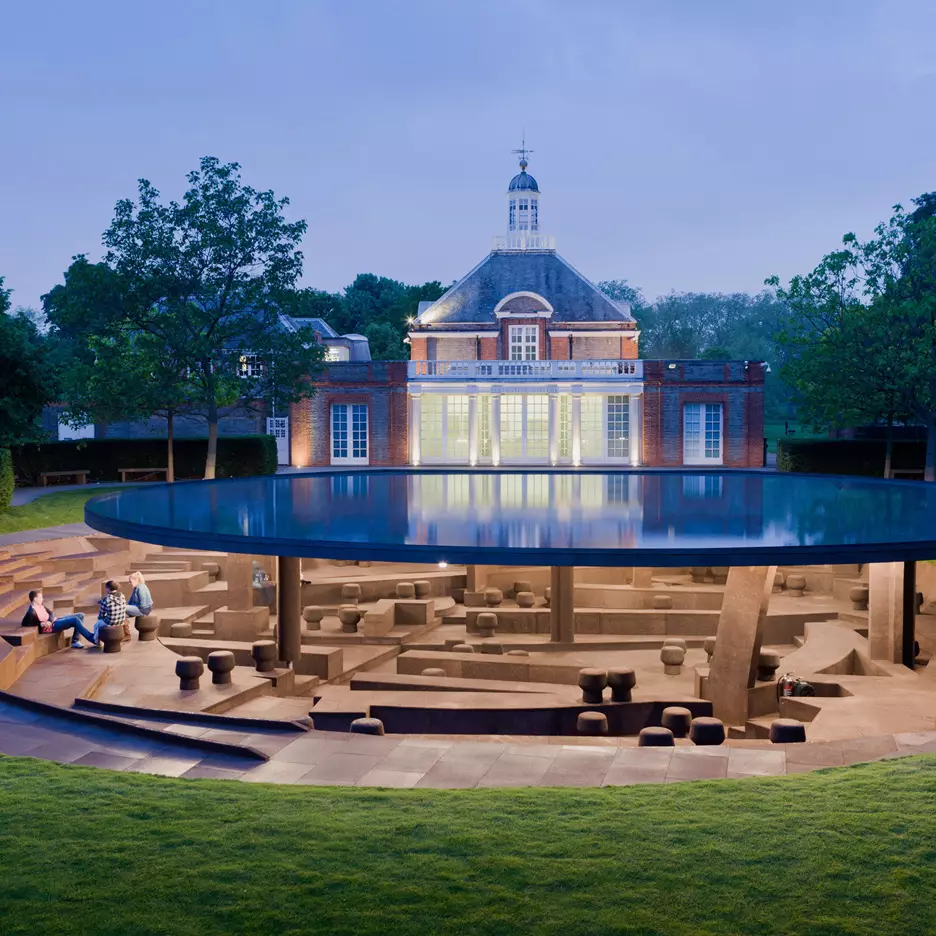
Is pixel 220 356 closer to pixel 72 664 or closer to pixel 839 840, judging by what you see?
pixel 72 664

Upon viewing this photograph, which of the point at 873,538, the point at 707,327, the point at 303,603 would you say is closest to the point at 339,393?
the point at 303,603

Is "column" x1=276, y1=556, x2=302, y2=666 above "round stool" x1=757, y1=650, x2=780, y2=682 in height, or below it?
above

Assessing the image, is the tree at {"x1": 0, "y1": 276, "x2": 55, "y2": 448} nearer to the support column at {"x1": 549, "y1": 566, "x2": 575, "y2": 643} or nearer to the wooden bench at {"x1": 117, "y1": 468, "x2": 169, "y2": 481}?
the wooden bench at {"x1": 117, "y1": 468, "x2": 169, "y2": 481}

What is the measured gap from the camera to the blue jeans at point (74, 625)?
17.2 metres

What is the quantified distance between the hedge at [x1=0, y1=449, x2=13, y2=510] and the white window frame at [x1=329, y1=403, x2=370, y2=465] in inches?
932

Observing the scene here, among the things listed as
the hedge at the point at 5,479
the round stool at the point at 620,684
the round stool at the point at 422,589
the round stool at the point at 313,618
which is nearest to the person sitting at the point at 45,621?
the round stool at the point at 313,618

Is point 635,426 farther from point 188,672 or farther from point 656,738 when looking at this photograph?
point 656,738

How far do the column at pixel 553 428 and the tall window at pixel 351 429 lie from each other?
9517 millimetres

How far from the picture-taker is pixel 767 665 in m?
16.8

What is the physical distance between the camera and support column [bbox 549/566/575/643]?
63.5 feet

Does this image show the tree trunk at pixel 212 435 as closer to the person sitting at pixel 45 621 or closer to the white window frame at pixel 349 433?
the white window frame at pixel 349 433

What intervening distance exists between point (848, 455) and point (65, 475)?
3471 centimetres

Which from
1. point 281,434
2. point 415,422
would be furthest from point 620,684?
point 281,434

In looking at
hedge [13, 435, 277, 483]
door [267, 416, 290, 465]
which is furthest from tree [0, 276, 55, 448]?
door [267, 416, 290, 465]
